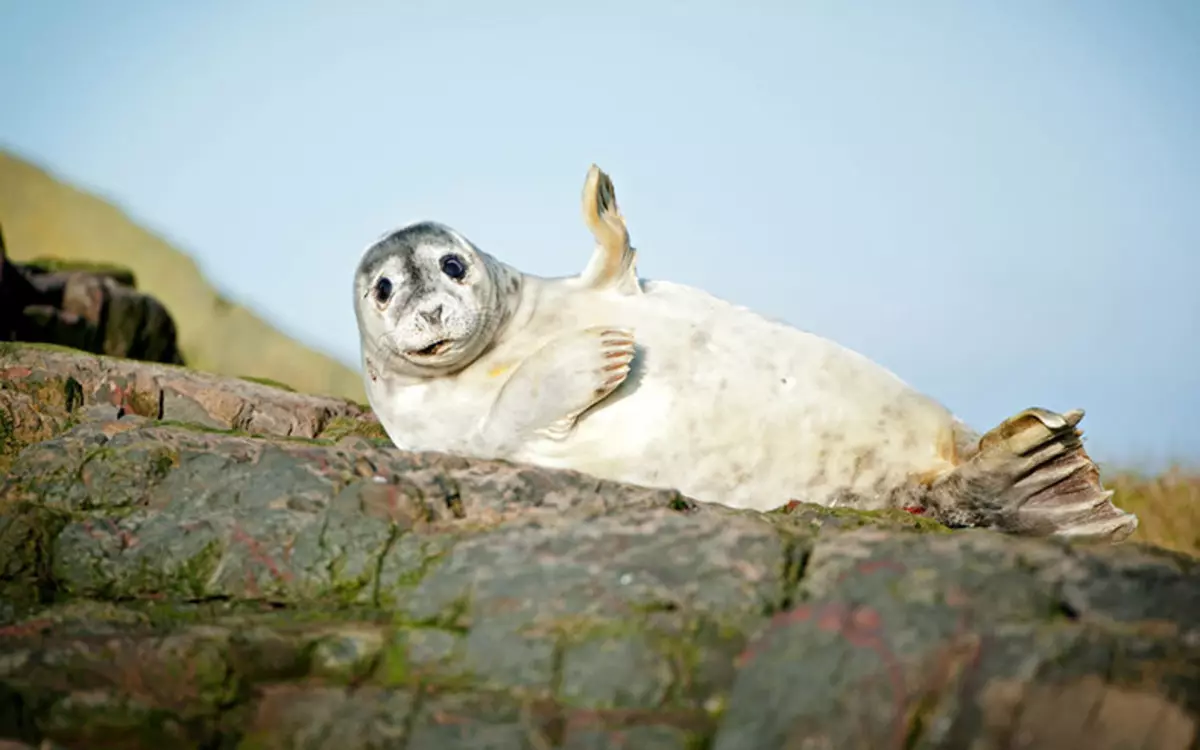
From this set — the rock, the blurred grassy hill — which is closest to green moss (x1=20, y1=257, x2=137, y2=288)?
the rock

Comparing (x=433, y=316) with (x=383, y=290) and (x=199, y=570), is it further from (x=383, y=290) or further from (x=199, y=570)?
(x=199, y=570)

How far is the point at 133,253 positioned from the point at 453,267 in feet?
68.0

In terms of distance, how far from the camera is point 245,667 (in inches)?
147

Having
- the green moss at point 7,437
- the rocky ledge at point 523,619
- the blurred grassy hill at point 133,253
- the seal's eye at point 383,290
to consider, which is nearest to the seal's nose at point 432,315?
the seal's eye at point 383,290

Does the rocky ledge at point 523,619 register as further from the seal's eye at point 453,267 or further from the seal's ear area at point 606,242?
the seal's ear area at point 606,242

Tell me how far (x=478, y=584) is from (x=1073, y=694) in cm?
179

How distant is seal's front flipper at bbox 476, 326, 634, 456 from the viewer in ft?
18.1

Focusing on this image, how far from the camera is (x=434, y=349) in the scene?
5.76 meters

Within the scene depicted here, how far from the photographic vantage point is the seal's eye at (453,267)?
5.81 meters

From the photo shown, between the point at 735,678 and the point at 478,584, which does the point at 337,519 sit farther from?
the point at 735,678

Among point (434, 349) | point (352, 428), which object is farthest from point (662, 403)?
point (352, 428)

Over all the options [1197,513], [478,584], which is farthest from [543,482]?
[1197,513]

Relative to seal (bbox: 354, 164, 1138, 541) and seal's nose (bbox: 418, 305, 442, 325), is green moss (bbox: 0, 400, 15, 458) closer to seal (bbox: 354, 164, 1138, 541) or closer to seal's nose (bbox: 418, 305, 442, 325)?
seal (bbox: 354, 164, 1138, 541)

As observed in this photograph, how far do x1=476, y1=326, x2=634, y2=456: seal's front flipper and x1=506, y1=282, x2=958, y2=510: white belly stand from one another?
9 cm
